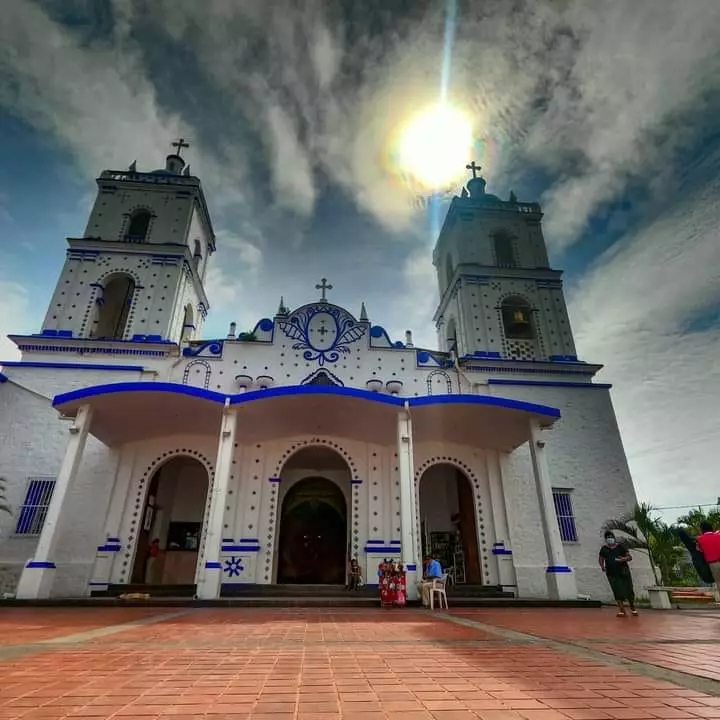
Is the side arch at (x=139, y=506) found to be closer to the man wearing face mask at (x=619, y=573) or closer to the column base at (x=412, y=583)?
the column base at (x=412, y=583)

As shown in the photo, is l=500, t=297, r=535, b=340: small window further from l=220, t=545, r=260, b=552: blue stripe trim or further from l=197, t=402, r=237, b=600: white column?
l=220, t=545, r=260, b=552: blue stripe trim

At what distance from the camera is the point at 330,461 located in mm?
13820

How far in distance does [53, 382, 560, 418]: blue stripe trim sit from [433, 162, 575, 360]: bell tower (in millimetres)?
4992

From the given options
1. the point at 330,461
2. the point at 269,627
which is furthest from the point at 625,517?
the point at 269,627

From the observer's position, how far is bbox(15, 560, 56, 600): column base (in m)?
8.79

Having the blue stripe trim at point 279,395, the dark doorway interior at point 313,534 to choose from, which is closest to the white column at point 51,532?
the blue stripe trim at point 279,395

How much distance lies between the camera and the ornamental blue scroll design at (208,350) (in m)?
13.8

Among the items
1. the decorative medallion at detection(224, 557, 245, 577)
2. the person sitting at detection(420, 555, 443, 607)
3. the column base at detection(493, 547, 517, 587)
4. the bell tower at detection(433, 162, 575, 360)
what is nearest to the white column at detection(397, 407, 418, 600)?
the person sitting at detection(420, 555, 443, 607)

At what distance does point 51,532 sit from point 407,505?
7360 millimetres

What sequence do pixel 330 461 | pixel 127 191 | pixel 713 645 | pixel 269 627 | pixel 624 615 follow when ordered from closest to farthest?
pixel 713 645 → pixel 269 627 → pixel 624 615 → pixel 330 461 → pixel 127 191

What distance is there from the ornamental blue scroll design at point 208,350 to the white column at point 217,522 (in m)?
4.26

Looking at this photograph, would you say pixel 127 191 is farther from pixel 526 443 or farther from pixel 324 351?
pixel 526 443

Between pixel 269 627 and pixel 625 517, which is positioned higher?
pixel 625 517

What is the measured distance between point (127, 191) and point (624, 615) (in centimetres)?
1968
